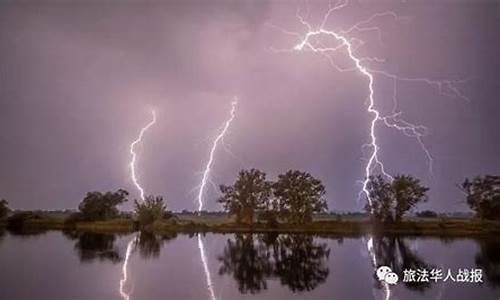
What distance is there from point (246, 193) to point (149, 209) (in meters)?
0.73

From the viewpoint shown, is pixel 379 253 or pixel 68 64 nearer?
pixel 379 253

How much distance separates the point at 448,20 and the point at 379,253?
6.03ft

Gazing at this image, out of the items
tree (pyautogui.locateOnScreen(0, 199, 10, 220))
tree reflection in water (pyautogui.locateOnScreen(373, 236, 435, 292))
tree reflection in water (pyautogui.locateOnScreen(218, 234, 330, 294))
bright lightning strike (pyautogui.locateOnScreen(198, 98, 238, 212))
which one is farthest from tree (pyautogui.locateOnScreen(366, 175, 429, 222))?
tree (pyautogui.locateOnScreen(0, 199, 10, 220))

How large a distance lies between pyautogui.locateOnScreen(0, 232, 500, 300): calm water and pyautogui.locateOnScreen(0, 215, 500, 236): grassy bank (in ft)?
0.19

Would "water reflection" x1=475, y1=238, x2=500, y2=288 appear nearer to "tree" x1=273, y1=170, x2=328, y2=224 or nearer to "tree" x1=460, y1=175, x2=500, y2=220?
"tree" x1=460, y1=175, x2=500, y2=220

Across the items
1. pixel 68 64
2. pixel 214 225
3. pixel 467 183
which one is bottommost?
pixel 214 225

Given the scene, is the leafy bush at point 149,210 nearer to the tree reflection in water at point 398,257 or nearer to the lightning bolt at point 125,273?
the lightning bolt at point 125,273

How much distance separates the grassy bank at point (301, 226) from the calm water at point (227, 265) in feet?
0.19

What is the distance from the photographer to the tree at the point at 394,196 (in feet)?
12.8

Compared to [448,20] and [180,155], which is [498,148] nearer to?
[448,20]

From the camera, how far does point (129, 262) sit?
3840mm

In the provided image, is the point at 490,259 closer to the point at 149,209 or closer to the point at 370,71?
the point at 370,71

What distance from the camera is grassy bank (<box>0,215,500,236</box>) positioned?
389cm

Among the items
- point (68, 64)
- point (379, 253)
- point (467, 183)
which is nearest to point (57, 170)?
point (68, 64)
